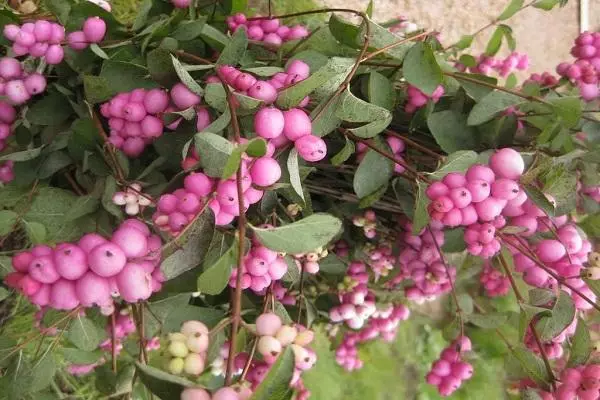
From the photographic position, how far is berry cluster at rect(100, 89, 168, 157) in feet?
1.31

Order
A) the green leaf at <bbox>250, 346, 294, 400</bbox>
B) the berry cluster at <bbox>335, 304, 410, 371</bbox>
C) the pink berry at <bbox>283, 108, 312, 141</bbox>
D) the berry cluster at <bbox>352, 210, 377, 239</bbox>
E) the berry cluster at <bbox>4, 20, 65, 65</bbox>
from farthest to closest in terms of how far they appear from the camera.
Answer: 1. the berry cluster at <bbox>335, 304, 410, 371</bbox>
2. the berry cluster at <bbox>352, 210, 377, 239</bbox>
3. the berry cluster at <bbox>4, 20, 65, 65</bbox>
4. the pink berry at <bbox>283, 108, 312, 141</bbox>
5. the green leaf at <bbox>250, 346, 294, 400</bbox>

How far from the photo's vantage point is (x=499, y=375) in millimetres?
1209

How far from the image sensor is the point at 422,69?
42cm

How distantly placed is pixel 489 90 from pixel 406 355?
0.78 metres

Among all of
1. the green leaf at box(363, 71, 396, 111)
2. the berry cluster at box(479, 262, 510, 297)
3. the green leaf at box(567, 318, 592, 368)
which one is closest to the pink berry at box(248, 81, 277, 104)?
the green leaf at box(363, 71, 396, 111)

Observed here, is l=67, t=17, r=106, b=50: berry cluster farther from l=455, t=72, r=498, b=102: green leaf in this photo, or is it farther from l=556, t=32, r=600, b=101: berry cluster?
l=556, t=32, r=600, b=101: berry cluster

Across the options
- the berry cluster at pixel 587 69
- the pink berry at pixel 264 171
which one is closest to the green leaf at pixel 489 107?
the berry cluster at pixel 587 69

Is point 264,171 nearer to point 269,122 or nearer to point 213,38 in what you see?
point 269,122

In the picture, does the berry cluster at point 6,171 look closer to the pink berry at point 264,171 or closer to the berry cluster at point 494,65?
the pink berry at point 264,171

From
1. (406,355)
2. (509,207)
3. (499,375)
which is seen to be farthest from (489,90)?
(499,375)

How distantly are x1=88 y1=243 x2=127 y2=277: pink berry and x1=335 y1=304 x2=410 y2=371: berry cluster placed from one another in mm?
513

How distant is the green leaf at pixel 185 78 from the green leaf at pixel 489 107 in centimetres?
23

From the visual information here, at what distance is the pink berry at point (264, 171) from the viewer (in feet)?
1.04

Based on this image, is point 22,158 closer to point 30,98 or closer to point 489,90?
point 30,98
